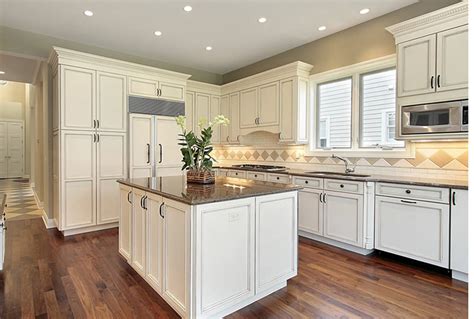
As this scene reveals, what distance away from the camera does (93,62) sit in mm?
4070

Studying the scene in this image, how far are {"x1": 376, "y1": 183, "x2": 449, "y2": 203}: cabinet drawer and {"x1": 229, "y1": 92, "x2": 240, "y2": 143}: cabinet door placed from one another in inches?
120

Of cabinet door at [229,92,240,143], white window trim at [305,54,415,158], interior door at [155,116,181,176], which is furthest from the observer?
cabinet door at [229,92,240,143]

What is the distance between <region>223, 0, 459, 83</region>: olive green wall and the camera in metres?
3.35

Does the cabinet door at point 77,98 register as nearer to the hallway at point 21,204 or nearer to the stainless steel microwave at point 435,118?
the hallway at point 21,204

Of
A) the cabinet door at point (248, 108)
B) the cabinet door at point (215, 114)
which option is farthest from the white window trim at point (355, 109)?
the cabinet door at point (215, 114)

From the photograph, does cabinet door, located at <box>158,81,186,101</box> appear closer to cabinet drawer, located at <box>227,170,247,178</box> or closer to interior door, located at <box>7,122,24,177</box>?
cabinet drawer, located at <box>227,170,247,178</box>

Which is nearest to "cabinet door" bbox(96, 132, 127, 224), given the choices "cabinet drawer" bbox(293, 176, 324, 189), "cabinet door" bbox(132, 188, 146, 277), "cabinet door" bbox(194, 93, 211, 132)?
"cabinet door" bbox(194, 93, 211, 132)

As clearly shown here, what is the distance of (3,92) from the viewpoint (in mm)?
10492

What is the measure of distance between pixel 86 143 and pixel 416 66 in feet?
14.3

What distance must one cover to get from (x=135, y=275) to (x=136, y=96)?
2.90 m

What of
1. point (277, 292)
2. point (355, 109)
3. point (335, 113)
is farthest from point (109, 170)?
point (355, 109)

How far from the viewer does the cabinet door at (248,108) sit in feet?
16.6

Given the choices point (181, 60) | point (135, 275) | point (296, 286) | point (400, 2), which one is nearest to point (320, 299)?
point (296, 286)

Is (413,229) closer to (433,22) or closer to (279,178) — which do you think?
(279,178)
